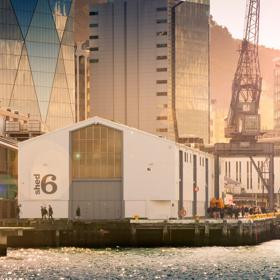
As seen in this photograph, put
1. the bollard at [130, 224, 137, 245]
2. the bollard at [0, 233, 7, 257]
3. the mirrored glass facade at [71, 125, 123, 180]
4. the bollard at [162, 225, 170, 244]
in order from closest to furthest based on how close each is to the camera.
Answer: the bollard at [0, 233, 7, 257]
the bollard at [130, 224, 137, 245]
the bollard at [162, 225, 170, 244]
the mirrored glass facade at [71, 125, 123, 180]

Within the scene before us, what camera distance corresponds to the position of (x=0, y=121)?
652ft

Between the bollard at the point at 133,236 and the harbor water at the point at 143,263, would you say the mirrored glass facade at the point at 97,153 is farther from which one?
the harbor water at the point at 143,263

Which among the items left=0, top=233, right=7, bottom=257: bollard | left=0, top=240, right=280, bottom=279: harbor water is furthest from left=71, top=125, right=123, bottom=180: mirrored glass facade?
left=0, top=233, right=7, bottom=257: bollard

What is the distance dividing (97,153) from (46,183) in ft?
24.2

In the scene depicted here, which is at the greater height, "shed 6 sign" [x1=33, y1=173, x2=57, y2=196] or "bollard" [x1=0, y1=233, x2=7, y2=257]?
"shed 6 sign" [x1=33, y1=173, x2=57, y2=196]

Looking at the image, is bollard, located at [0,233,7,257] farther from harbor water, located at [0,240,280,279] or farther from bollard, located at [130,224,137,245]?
bollard, located at [130,224,137,245]

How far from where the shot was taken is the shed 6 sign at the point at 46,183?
436 feet

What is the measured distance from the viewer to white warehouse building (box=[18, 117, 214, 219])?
13200 cm

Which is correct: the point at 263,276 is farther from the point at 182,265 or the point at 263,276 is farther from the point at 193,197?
the point at 193,197

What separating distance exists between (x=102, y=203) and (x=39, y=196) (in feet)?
25.8

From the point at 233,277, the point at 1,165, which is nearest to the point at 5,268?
the point at 233,277

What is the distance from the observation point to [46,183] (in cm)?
13288

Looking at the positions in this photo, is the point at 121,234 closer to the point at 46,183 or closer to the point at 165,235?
the point at 165,235

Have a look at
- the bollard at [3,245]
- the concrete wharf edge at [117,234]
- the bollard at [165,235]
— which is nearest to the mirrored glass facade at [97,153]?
the concrete wharf edge at [117,234]
